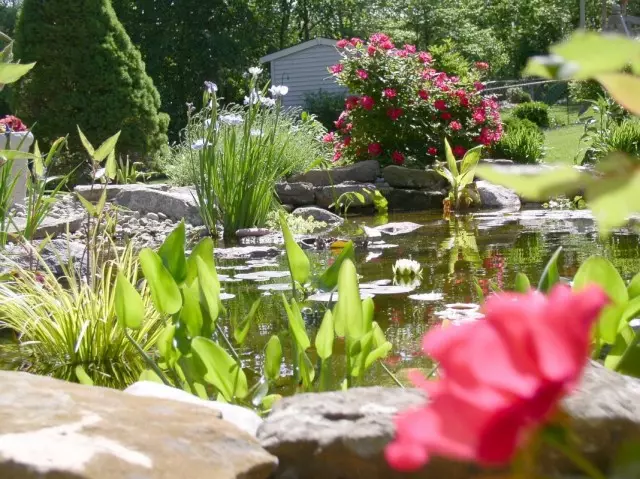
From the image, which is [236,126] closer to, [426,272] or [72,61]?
[426,272]

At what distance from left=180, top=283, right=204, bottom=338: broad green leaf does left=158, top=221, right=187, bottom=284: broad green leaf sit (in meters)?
0.11

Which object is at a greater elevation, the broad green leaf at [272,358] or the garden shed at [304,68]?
the garden shed at [304,68]

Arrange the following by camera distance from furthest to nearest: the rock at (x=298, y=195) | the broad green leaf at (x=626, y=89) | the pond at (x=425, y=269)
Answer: the rock at (x=298, y=195), the pond at (x=425, y=269), the broad green leaf at (x=626, y=89)

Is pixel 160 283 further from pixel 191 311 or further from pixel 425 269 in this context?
pixel 425 269

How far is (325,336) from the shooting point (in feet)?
6.95

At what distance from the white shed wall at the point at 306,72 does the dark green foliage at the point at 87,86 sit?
34.3 ft

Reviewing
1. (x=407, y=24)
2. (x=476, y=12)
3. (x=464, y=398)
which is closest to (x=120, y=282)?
(x=464, y=398)

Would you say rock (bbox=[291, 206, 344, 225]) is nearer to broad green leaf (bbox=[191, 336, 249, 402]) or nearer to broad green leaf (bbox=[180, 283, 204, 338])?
broad green leaf (bbox=[180, 283, 204, 338])

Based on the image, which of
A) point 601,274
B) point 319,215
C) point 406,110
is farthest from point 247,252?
point 406,110

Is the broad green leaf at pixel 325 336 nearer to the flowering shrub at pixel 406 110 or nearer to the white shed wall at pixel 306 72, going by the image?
the flowering shrub at pixel 406 110

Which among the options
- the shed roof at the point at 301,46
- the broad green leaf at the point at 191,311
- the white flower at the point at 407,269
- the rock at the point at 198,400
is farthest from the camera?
the shed roof at the point at 301,46

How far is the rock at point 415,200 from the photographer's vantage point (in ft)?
33.7

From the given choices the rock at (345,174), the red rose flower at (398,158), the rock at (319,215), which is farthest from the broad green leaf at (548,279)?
the red rose flower at (398,158)

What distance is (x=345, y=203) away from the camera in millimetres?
10016
